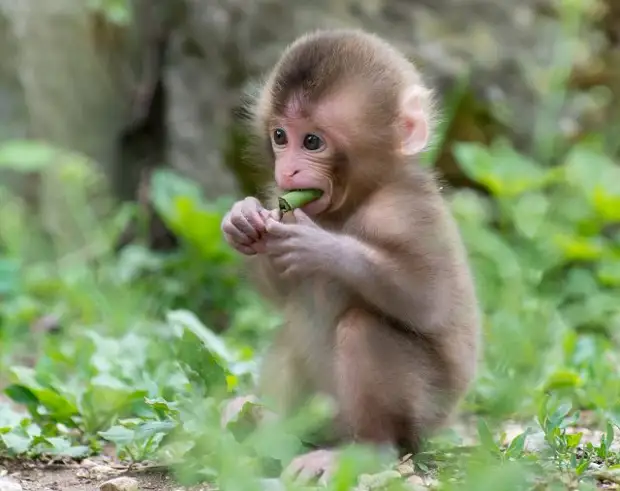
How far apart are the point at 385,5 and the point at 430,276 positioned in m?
4.09

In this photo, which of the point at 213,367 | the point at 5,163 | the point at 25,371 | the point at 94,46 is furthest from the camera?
the point at 94,46

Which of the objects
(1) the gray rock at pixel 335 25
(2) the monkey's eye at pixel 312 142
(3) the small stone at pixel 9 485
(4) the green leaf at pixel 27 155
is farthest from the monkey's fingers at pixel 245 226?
(4) the green leaf at pixel 27 155

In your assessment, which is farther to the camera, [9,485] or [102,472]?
[102,472]

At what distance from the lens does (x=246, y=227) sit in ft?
11.6

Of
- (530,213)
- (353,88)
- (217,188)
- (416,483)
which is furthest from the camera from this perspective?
(217,188)

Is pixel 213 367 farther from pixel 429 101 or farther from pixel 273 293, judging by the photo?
pixel 429 101

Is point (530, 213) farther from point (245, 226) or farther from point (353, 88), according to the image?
point (245, 226)

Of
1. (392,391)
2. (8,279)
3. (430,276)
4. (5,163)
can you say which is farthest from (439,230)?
(5,163)

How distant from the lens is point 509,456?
123 inches

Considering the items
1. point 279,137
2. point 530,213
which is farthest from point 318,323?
point 530,213

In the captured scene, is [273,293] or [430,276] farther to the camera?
[273,293]

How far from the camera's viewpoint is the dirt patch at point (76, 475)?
320cm

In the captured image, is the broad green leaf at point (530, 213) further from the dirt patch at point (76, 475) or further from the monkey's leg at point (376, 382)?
the dirt patch at point (76, 475)

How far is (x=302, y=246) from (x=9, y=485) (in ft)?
3.66
